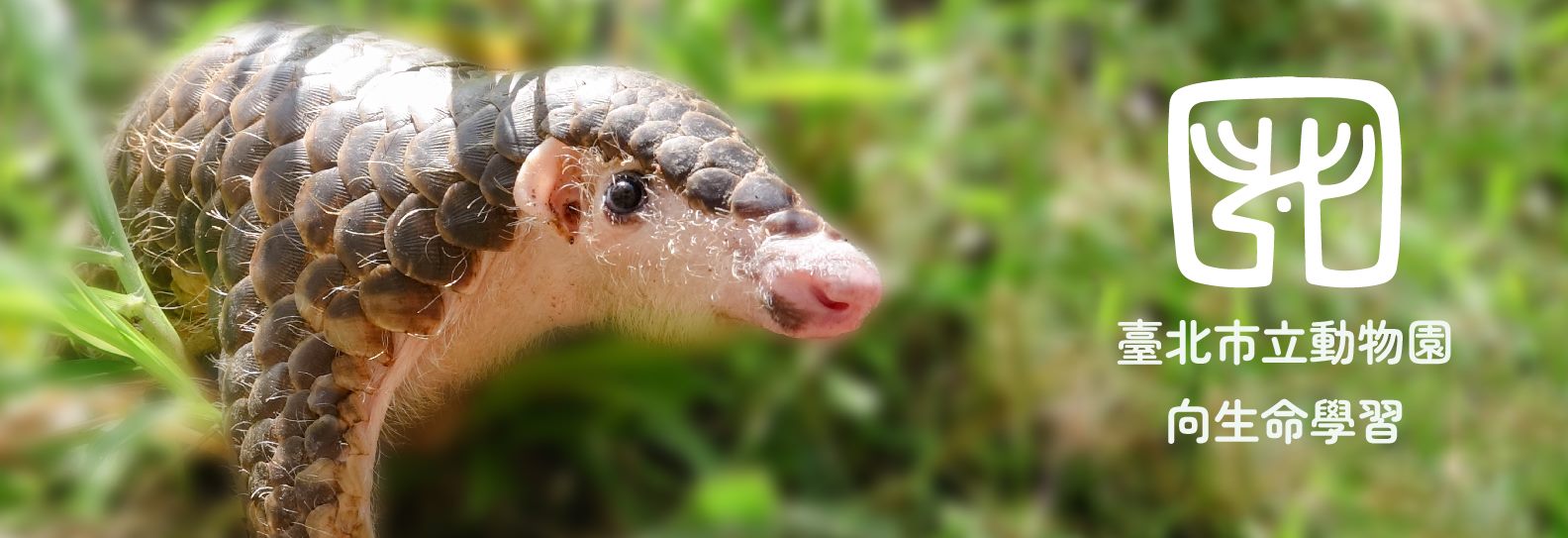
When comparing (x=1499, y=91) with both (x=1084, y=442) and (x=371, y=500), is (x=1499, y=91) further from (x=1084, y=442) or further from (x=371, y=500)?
(x=371, y=500)

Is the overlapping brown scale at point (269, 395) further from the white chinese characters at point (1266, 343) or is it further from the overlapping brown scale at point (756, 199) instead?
the white chinese characters at point (1266, 343)

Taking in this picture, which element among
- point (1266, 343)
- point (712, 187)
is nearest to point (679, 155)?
point (712, 187)

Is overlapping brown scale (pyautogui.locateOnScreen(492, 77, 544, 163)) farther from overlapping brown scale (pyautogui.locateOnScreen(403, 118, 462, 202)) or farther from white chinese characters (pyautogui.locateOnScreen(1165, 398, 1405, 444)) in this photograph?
white chinese characters (pyautogui.locateOnScreen(1165, 398, 1405, 444))

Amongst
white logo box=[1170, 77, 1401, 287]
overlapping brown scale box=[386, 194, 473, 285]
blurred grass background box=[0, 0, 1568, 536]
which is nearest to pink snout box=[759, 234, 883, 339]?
overlapping brown scale box=[386, 194, 473, 285]

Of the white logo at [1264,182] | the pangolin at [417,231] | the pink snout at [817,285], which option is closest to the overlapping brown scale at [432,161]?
the pangolin at [417,231]

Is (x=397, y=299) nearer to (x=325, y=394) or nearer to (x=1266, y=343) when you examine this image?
(x=325, y=394)

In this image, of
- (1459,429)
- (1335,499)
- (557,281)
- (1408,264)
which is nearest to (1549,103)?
(1408,264)
